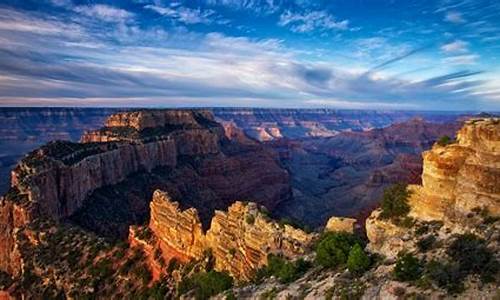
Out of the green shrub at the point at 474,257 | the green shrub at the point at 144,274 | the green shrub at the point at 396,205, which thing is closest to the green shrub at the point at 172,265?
the green shrub at the point at 144,274

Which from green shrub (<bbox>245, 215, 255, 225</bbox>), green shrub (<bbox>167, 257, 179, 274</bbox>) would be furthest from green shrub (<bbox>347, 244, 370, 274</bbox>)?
green shrub (<bbox>167, 257, 179, 274</bbox>)

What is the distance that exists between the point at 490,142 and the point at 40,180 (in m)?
64.4

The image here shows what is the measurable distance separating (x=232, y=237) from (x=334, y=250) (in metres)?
13.1

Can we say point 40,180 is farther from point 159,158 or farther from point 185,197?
point 159,158

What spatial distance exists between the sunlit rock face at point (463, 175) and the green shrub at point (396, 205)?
2.19ft

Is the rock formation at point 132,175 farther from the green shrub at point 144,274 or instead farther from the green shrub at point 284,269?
the green shrub at point 284,269

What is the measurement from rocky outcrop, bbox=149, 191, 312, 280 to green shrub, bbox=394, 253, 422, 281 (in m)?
13.4

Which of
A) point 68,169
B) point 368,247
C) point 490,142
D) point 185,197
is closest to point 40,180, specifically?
point 68,169

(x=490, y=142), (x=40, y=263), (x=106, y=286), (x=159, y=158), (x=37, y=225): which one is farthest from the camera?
(x=159, y=158)

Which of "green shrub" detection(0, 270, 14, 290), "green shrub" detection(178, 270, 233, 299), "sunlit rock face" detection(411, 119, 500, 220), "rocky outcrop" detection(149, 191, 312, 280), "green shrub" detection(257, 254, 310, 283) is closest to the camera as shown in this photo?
"sunlit rock face" detection(411, 119, 500, 220)

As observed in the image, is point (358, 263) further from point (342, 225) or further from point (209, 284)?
point (209, 284)

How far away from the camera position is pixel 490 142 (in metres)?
26.3

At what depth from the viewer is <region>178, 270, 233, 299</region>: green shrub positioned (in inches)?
1459

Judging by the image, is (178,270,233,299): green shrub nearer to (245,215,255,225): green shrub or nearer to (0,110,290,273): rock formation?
(245,215,255,225): green shrub
